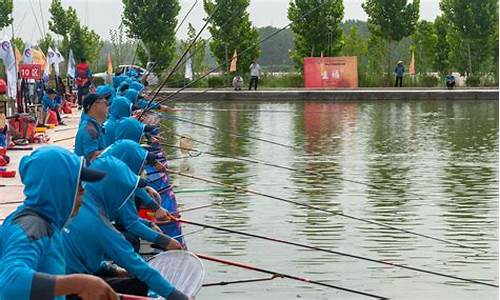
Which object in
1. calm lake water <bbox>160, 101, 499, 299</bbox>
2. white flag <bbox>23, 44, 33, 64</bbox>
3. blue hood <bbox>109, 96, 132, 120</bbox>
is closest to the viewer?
calm lake water <bbox>160, 101, 499, 299</bbox>

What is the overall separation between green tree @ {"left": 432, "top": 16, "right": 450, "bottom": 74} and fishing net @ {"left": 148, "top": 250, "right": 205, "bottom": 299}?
37933 mm

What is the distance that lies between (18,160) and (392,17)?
2882 centimetres

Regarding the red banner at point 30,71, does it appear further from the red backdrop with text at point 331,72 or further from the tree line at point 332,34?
the red backdrop with text at point 331,72

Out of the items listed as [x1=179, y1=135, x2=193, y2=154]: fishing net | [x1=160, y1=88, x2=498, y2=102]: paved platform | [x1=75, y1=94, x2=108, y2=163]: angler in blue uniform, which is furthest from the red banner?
[x1=75, y1=94, x2=108, y2=163]: angler in blue uniform

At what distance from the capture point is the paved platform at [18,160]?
1079 cm

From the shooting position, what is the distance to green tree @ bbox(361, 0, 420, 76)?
4234 centimetres

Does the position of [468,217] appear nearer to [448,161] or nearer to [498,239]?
[498,239]

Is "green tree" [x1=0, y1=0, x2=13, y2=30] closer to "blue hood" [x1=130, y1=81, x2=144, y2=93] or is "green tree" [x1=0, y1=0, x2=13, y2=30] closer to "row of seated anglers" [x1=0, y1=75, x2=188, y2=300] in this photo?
"blue hood" [x1=130, y1=81, x2=144, y2=93]

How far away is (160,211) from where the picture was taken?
751cm

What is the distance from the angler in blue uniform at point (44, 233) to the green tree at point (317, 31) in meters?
37.7

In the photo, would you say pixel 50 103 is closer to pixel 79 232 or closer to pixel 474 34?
pixel 79 232

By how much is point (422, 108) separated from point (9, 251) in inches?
1090

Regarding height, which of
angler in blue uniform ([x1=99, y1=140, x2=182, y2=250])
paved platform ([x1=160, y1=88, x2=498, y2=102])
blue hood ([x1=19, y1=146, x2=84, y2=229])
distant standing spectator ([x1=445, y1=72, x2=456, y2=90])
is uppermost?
blue hood ([x1=19, y1=146, x2=84, y2=229])

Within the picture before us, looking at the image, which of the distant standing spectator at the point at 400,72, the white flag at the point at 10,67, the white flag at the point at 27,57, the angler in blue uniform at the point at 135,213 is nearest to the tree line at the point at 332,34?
the distant standing spectator at the point at 400,72
